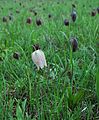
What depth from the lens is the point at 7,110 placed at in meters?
1.02

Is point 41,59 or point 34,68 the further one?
point 34,68

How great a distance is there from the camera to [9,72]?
4.53ft

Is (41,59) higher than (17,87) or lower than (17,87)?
higher

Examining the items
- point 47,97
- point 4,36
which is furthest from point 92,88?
point 4,36

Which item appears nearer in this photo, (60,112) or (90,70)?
(60,112)

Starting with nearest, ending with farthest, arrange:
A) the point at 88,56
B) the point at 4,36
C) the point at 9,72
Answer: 1. the point at 9,72
2. the point at 88,56
3. the point at 4,36

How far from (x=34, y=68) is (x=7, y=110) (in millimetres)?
396

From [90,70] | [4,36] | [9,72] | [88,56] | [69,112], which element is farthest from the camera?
[4,36]

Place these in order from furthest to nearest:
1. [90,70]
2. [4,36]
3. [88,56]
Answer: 1. [4,36]
2. [88,56]
3. [90,70]

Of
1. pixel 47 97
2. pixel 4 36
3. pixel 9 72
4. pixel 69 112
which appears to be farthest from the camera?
pixel 4 36

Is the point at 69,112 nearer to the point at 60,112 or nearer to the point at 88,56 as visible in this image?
the point at 60,112

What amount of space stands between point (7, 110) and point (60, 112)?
0.57 ft

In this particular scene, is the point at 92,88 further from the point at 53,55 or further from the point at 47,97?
the point at 53,55

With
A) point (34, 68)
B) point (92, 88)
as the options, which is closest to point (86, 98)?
point (92, 88)
